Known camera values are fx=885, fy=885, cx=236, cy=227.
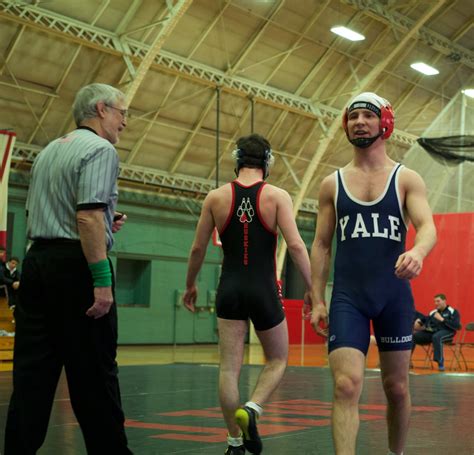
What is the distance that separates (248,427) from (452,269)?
1701cm

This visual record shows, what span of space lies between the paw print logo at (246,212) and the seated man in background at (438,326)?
11141 mm

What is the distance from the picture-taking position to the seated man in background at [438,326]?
51.6 ft

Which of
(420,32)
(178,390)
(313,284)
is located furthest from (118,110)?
(420,32)

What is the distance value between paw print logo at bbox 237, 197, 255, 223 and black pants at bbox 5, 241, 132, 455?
1463 mm

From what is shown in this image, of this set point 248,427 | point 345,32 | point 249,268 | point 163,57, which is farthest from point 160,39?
point 248,427

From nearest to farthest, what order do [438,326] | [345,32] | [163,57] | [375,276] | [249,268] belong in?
[375,276], [249,268], [438,326], [163,57], [345,32]

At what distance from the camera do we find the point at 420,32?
25.2m

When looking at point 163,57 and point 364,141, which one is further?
point 163,57

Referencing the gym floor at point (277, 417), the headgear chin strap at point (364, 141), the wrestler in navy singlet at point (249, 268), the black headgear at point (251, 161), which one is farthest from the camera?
the gym floor at point (277, 417)

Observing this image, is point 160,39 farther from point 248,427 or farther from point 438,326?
point 248,427

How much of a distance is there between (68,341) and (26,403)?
314 mm

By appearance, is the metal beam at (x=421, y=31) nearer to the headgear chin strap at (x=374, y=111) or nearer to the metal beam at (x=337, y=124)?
the metal beam at (x=337, y=124)

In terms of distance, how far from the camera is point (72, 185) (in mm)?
3764

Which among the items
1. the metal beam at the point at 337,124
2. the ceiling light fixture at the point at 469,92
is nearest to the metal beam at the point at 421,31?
the metal beam at the point at 337,124
